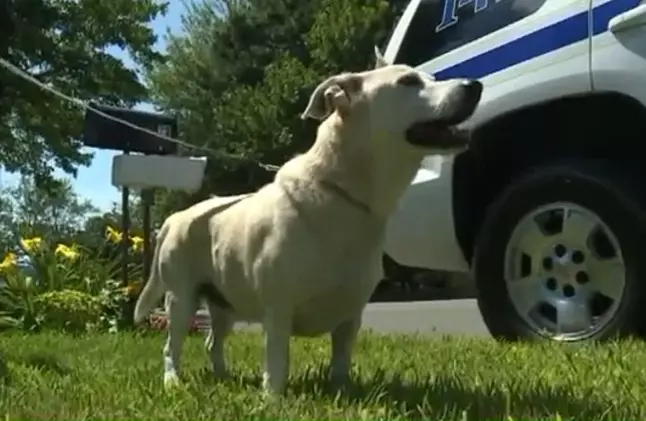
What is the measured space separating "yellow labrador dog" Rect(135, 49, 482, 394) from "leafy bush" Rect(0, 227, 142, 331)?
5.47 meters

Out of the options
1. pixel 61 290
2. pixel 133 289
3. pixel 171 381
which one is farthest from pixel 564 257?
pixel 61 290

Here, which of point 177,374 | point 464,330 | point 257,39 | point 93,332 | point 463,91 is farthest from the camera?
point 257,39

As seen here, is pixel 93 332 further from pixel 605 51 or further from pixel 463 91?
pixel 463 91

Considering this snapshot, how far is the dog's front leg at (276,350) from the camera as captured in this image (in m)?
4.32

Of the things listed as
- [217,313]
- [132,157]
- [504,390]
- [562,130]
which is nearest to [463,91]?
[504,390]

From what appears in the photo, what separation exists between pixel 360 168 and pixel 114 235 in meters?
8.85

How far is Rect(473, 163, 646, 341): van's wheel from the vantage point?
5.88 metres

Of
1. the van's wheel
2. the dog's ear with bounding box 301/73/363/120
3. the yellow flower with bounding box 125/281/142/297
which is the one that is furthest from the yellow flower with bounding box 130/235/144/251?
the dog's ear with bounding box 301/73/363/120

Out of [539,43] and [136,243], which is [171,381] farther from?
[136,243]

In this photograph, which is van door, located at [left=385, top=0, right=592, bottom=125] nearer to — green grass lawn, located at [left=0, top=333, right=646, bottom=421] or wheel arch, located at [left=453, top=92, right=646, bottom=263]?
wheel arch, located at [left=453, top=92, right=646, bottom=263]

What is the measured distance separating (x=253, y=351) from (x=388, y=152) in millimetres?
2555

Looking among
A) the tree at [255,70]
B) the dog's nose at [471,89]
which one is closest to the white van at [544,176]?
the dog's nose at [471,89]

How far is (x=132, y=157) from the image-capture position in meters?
9.24

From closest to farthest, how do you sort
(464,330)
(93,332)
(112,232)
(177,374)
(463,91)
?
1. (463,91)
2. (177,374)
3. (93,332)
4. (464,330)
5. (112,232)
